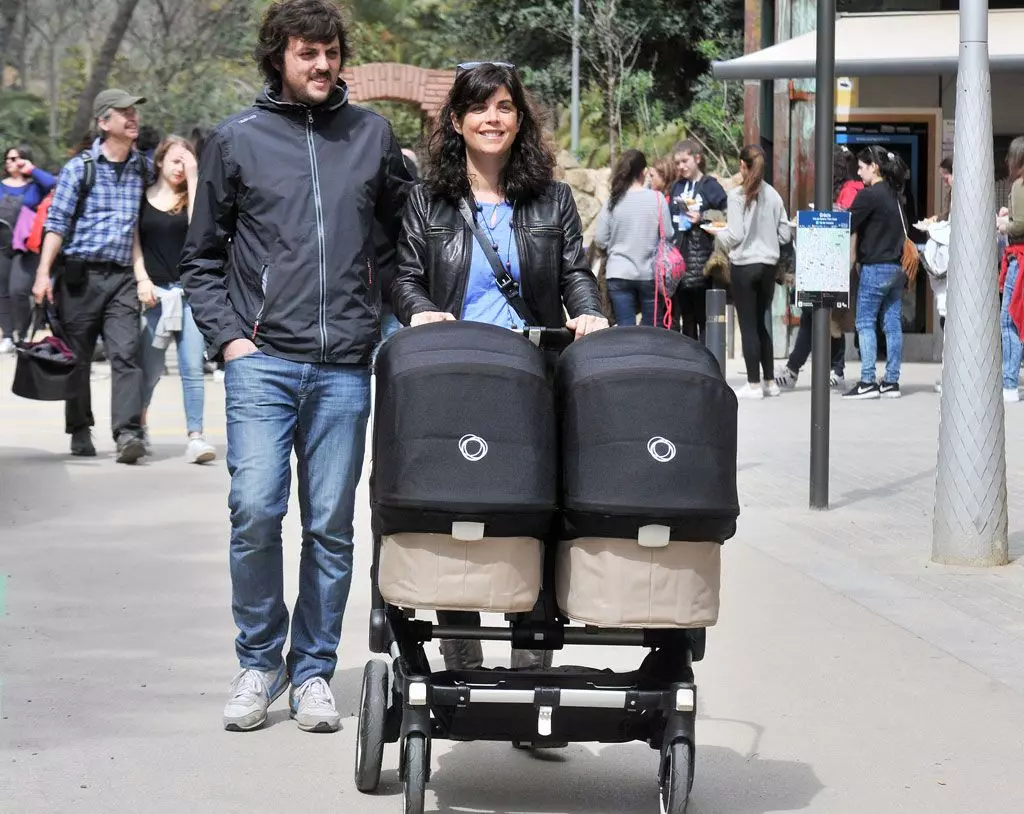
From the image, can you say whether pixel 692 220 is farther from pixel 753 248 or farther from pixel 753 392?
pixel 753 392

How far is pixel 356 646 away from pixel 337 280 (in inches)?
66.4

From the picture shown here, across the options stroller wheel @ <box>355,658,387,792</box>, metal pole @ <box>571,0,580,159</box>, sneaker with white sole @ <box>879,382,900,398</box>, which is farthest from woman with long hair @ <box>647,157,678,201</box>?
metal pole @ <box>571,0,580,159</box>

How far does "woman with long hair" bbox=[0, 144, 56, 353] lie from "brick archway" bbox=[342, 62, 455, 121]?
12.8m

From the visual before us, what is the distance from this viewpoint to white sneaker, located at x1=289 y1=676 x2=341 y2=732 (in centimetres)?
538

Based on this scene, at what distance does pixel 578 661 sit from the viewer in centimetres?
624

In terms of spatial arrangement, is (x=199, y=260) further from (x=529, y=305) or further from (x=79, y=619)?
(x=79, y=619)

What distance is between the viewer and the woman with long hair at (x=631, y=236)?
581 inches

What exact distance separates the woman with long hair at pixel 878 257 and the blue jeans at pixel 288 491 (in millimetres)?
10323

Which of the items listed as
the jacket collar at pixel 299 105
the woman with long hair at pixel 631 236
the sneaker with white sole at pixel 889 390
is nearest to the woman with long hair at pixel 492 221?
the jacket collar at pixel 299 105

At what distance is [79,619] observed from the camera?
6930 mm

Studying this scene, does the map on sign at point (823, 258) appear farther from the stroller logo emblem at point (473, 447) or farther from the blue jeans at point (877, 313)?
the blue jeans at point (877, 313)

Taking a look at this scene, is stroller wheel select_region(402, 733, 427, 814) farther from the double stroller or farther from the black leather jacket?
the black leather jacket

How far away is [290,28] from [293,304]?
775 mm

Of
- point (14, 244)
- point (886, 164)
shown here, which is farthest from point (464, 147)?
point (14, 244)
